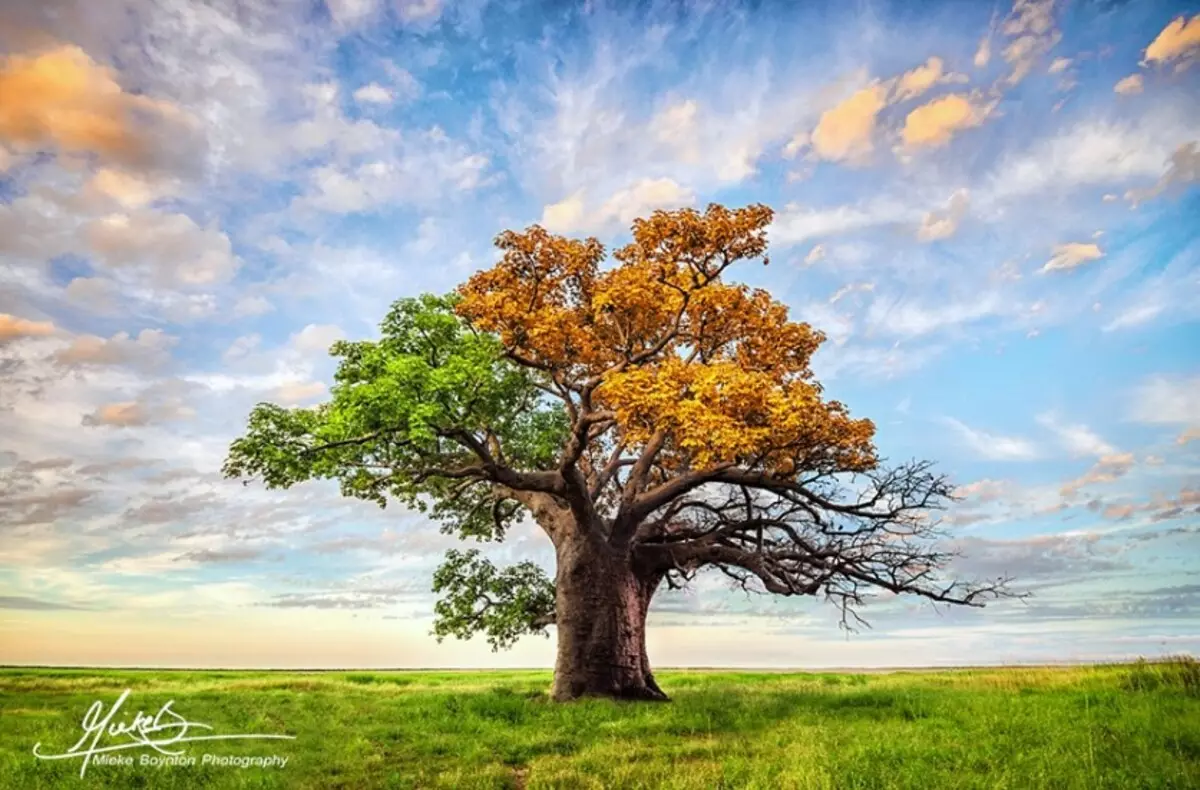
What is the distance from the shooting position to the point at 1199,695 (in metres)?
16.0

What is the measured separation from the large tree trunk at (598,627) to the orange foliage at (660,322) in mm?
3625

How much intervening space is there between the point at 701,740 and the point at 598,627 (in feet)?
26.5

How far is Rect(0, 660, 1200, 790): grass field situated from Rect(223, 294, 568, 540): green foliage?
5.70 metres

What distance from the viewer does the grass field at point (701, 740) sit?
32.2 ft

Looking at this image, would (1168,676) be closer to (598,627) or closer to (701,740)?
(701,740)

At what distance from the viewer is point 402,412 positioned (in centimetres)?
1759

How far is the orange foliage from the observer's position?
19688 millimetres

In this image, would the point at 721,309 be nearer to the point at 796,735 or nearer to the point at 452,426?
the point at 452,426
